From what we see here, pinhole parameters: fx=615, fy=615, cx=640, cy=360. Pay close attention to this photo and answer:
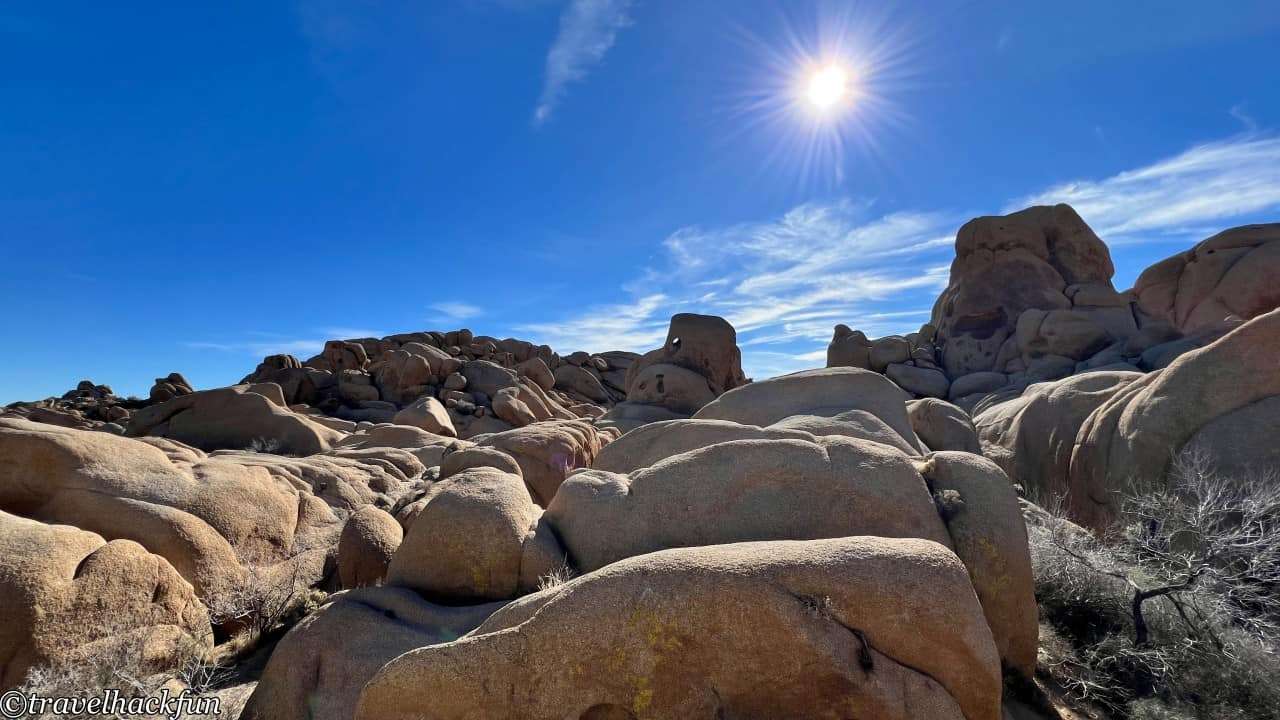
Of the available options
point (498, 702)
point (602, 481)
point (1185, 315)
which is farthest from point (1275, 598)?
point (1185, 315)

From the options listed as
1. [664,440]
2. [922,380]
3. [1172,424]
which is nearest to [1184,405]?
[1172,424]

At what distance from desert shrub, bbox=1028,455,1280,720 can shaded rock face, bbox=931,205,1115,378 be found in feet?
73.1

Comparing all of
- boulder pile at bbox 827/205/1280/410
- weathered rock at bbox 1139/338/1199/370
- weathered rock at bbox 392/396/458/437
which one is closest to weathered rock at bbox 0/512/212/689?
weathered rock at bbox 392/396/458/437

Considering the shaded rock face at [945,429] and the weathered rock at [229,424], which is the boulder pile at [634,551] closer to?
the shaded rock face at [945,429]

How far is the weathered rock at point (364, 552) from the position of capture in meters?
6.43

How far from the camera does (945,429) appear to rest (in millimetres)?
12750

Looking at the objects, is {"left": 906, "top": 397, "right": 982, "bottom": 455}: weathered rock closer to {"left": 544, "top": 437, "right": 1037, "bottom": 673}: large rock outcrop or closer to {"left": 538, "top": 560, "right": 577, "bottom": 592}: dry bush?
{"left": 544, "top": 437, "right": 1037, "bottom": 673}: large rock outcrop

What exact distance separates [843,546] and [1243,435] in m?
6.43

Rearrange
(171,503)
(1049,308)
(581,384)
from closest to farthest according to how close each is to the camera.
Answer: (171,503), (1049,308), (581,384)

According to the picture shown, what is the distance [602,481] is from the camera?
18.6ft

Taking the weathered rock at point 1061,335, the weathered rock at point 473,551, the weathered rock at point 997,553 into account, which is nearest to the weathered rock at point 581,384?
the weathered rock at point 1061,335

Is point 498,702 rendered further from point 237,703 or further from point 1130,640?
point 1130,640

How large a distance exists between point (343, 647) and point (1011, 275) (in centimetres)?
3056

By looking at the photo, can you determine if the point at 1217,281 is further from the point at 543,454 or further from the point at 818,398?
the point at 543,454
